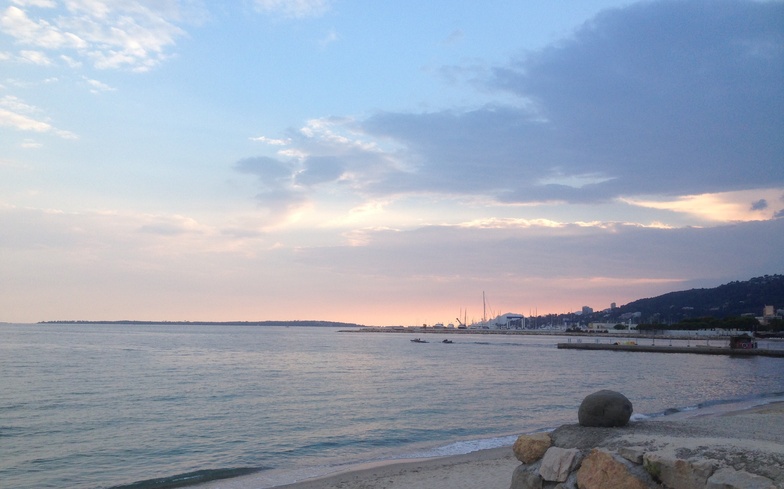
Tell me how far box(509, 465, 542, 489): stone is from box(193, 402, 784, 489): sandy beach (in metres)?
1.03

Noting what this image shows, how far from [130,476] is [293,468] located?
4392mm

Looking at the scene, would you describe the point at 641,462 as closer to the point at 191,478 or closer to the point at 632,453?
the point at 632,453

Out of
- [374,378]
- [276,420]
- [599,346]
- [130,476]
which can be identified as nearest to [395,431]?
[276,420]

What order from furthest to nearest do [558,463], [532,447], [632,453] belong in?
[532,447], [558,463], [632,453]

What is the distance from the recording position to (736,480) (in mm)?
7137

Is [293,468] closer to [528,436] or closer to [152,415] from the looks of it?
[528,436]

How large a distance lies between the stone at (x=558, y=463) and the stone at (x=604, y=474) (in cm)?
24

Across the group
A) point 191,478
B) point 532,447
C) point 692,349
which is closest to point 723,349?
point 692,349

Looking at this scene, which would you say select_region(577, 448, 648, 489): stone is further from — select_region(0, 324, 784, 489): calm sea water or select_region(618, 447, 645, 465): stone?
select_region(0, 324, 784, 489): calm sea water

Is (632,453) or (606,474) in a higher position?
(632,453)

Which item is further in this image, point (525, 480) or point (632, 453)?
point (525, 480)

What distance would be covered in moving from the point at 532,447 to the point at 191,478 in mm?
9978

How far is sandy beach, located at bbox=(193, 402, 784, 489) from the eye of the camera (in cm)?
781

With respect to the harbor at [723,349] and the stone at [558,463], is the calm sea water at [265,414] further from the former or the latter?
the harbor at [723,349]
